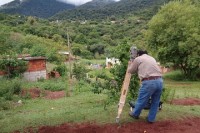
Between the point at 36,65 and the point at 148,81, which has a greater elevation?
the point at 148,81

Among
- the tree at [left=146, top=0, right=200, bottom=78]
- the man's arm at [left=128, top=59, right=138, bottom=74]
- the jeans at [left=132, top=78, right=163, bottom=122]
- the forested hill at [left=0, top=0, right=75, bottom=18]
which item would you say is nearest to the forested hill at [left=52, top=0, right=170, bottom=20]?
the forested hill at [left=0, top=0, right=75, bottom=18]

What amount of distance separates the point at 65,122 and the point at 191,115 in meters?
3.48

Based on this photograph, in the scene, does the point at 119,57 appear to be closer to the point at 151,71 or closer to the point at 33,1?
the point at 151,71

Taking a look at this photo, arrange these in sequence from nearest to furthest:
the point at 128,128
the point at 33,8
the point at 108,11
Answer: the point at 128,128, the point at 33,8, the point at 108,11

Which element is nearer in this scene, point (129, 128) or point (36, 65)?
point (129, 128)

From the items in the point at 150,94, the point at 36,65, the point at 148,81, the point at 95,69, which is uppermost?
the point at 148,81

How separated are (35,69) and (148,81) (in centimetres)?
2827

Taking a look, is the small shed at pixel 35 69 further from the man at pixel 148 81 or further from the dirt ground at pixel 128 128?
the man at pixel 148 81

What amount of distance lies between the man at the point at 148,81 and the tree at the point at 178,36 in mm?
34930

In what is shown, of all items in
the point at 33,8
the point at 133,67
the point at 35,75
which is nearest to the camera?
the point at 133,67

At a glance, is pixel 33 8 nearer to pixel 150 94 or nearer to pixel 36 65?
pixel 36 65

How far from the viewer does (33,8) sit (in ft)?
470

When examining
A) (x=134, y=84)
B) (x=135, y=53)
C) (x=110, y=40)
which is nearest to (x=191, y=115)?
(x=134, y=84)

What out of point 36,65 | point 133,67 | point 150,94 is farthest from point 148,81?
point 36,65
